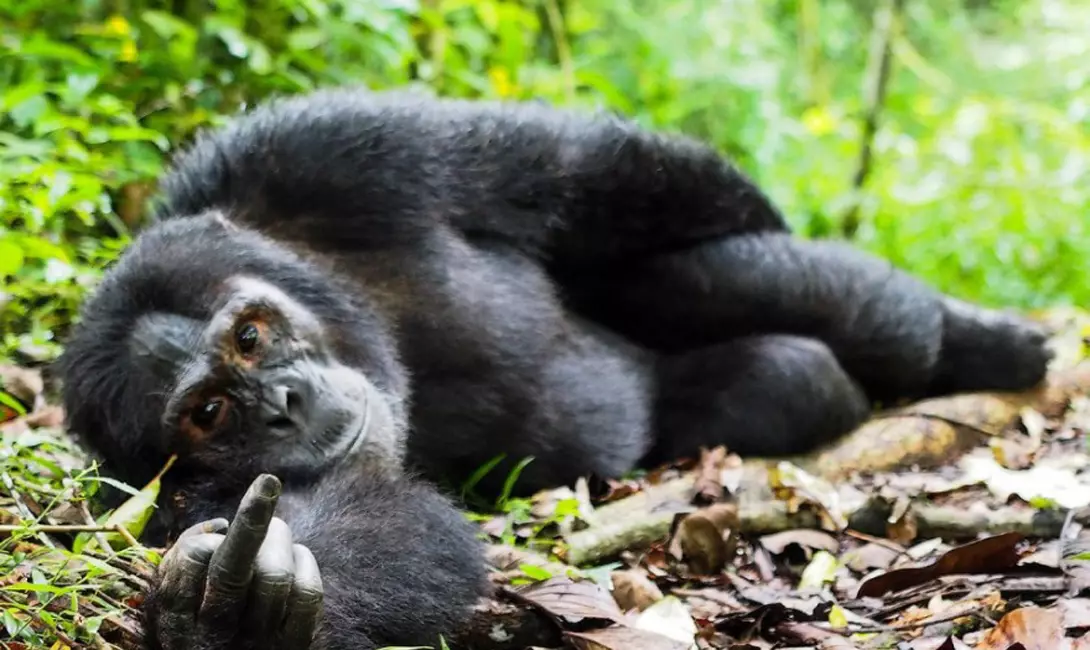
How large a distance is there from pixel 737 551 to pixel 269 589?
172cm

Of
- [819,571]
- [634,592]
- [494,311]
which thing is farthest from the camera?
[494,311]

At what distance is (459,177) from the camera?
160 inches

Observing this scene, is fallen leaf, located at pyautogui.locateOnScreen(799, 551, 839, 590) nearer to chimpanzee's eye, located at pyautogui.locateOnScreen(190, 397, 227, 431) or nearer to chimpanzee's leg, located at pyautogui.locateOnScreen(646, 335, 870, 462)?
chimpanzee's leg, located at pyautogui.locateOnScreen(646, 335, 870, 462)

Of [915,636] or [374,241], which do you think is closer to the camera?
[915,636]

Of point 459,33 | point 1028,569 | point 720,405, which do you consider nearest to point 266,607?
point 1028,569

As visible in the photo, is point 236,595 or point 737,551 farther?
point 737,551

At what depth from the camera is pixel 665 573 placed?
3.08 meters

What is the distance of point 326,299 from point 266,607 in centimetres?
168

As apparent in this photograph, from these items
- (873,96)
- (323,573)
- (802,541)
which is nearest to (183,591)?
(323,573)

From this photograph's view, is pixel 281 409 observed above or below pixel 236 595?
below

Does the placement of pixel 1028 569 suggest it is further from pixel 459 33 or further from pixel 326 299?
pixel 459 33

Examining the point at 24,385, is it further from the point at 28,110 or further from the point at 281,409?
the point at 281,409

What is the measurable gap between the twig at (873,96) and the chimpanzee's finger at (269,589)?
25.1ft

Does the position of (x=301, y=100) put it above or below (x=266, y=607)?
above
